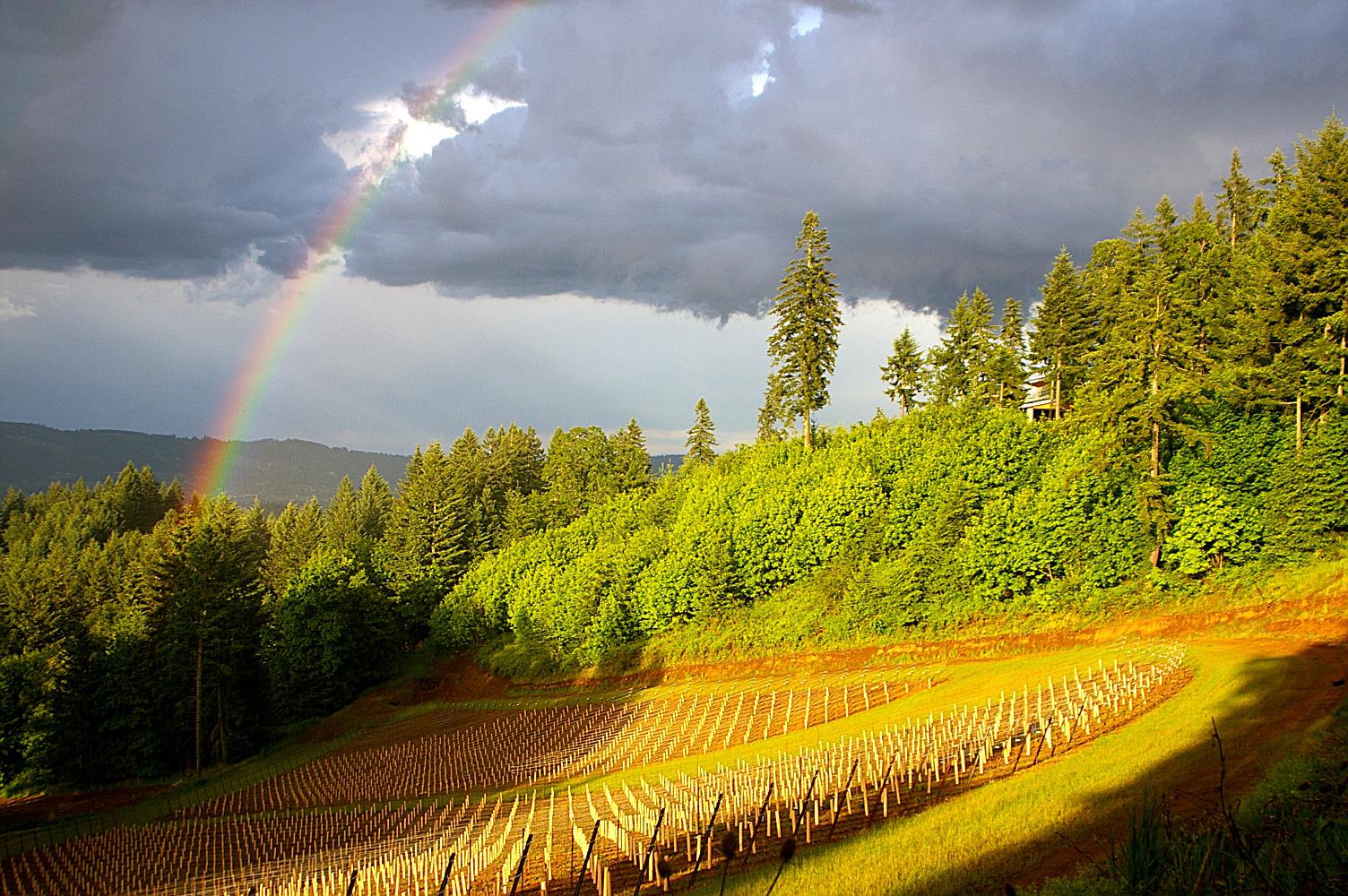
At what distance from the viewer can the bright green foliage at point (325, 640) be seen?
70.8 meters

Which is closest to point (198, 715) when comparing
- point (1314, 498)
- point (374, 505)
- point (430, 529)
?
point (430, 529)

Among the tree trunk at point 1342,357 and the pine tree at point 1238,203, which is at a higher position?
the pine tree at point 1238,203

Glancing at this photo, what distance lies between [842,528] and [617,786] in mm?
29719

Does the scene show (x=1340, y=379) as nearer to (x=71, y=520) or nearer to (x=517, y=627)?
(x=517, y=627)

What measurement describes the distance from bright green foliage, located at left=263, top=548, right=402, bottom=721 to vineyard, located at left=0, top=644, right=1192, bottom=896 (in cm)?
1679

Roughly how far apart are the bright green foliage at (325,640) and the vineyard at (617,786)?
16787 millimetres

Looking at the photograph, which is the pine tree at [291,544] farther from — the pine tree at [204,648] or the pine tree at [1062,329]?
the pine tree at [1062,329]

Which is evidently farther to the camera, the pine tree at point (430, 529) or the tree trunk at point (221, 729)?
the pine tree at point (430, 529)

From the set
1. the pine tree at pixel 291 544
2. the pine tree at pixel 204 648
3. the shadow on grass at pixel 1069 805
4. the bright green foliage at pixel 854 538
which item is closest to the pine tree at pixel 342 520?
the pine tree at pixel 291 544

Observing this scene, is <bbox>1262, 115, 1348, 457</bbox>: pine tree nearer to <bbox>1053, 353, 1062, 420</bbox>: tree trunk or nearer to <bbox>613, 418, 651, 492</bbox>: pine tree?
<bbox>1053, 353, 1062, 420</bbox>: tree trunk

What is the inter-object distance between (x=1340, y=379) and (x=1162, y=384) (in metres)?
7.70

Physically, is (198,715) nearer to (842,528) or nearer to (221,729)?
(221,729)

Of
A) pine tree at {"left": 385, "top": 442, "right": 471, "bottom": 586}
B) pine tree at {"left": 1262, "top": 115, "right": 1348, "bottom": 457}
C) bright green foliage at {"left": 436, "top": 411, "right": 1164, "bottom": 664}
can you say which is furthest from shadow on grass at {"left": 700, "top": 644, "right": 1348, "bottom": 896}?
pine tree at {"left": 385, "top": 442, "right": 471, "bottom": 586}

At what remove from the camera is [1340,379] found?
4025 centimetres
